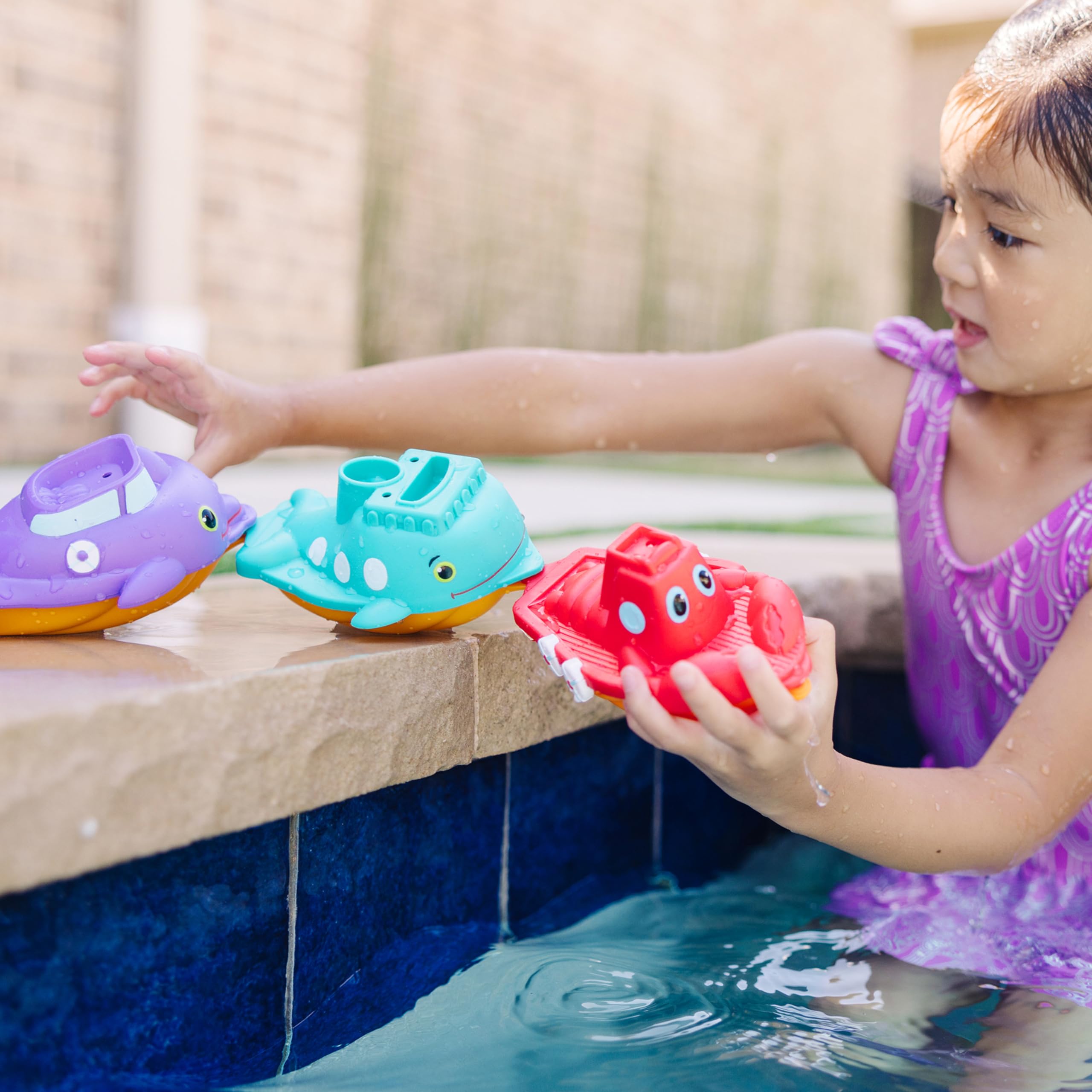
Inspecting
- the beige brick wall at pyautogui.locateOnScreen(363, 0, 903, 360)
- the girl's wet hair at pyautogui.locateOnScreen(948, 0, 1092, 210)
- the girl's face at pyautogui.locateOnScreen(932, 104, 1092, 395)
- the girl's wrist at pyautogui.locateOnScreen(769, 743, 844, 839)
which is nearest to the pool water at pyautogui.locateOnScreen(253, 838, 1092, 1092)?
the girl's wrist at pyautogui.locateOnScreen(769, 743, 844, 839)

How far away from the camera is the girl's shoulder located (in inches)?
79.5

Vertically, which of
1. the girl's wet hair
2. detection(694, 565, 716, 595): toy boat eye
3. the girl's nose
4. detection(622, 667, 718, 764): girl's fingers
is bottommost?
detection(622, 667, 718, 764): girl's fingers

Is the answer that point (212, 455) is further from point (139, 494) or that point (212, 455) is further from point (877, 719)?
point (877, 719)

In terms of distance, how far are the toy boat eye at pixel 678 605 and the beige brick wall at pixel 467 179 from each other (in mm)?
4370

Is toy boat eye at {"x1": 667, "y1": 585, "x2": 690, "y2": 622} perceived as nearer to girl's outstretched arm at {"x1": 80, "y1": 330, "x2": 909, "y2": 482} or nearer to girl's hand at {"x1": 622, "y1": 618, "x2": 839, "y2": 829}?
girl's hand at {"x1": 622, "y1": 618, "x2": 839, "y2": 829}

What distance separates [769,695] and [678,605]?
0.51ft

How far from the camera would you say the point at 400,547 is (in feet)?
4.37

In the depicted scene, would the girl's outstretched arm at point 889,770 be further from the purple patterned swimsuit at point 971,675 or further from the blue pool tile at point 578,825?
the blue pool tile at point 578,825

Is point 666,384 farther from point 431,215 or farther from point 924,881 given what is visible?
point 431,215

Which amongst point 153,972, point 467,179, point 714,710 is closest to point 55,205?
point 467,179

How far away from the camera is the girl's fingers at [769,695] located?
3.44ft

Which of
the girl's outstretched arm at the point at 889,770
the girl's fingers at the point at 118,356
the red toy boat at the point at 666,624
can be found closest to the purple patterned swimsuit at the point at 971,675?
the girl's outstretched arm at the point at 889,770

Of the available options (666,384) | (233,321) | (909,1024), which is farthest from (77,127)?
(909,1024)

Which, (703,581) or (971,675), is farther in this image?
(971,675)
